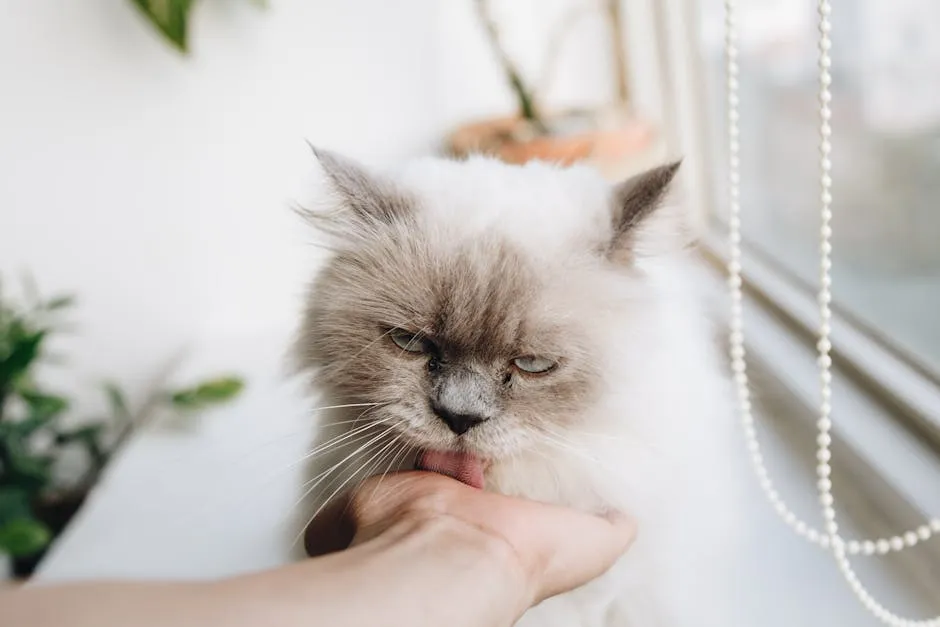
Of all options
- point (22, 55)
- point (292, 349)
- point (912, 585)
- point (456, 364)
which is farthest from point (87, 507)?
point (912, 585)

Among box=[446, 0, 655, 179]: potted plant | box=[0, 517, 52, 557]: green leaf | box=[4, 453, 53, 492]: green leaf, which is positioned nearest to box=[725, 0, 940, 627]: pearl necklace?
box=[446, 0, 655, 179]: potted plant

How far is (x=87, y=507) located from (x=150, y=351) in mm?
721

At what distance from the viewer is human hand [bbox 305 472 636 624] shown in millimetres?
599

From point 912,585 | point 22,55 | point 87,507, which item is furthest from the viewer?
point 22,55

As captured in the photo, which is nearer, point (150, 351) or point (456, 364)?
point (456, 364)

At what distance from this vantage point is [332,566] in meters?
0.53

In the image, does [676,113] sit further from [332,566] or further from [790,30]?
[332,566]

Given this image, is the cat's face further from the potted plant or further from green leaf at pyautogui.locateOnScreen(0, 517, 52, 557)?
the potted plant

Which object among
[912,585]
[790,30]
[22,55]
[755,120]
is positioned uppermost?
[22,55]

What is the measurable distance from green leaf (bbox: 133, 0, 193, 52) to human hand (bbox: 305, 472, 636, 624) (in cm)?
124

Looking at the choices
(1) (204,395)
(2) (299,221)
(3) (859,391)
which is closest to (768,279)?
(3) (859,391)

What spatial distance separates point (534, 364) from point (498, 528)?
7.0 inches

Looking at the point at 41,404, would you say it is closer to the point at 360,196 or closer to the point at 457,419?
the point at 360,196

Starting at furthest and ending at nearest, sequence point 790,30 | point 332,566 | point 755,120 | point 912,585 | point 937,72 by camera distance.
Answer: point 755,120, point 790,30, point 937,72, point 912,585, point 332,566
